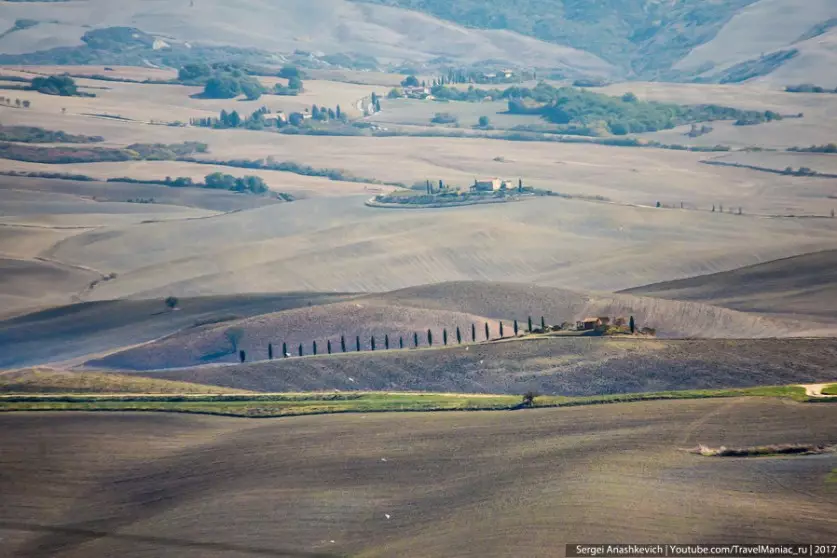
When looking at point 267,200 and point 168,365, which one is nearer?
point 168,365

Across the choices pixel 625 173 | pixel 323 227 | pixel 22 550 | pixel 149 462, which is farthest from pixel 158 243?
pixel 22 550

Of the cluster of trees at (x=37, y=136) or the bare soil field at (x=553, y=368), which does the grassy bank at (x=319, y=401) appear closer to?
the bare soil field at (x=553, y=368)

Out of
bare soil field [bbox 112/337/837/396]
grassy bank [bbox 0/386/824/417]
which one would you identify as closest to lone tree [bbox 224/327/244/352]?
bare soil field [bbox 112/337/837/396]

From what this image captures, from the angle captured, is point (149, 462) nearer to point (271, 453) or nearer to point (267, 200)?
point (271, 453)

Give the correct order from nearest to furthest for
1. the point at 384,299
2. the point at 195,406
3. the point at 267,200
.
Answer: the point at 195,406
the point at 384,299
the point at 267,200

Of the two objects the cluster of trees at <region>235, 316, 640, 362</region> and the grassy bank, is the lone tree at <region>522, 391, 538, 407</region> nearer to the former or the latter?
the grassy bank
